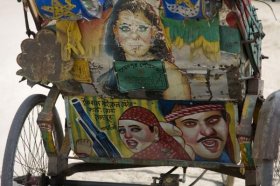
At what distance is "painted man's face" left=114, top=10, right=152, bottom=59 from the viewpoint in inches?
122

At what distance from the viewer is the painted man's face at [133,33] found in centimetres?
309

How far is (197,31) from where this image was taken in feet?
10.1

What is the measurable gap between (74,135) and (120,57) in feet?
2.21

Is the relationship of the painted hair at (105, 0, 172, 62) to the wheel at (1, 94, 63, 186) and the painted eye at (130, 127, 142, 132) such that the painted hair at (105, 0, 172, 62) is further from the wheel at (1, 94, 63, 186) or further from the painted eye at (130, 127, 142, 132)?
the wheel at (1, 94, 63, 186)

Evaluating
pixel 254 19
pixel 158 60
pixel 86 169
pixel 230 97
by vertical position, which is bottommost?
pixel 86 169

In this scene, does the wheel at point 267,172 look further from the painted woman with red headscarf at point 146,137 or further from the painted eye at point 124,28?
the painted eye at point 124,28

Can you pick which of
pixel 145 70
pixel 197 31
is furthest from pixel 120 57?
pixel 197 31

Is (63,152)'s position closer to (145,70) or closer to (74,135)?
(74,135)

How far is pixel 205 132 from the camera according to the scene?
11.2 feet

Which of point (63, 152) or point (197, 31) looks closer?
point (197, 31)

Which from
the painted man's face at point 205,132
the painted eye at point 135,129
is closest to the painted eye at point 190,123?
the painted man's face at point 205,132

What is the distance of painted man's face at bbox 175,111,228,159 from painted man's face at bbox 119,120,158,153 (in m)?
0.18

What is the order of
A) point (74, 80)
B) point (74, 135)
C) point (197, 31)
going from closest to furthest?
1. point (197, 31)
2. point (74, 80)
3. point (74, 135)

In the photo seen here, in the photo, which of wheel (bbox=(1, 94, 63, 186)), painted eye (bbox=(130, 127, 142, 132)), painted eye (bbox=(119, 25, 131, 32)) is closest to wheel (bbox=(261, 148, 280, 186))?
painted eye (bbox=(130, 127, 142, 132))
